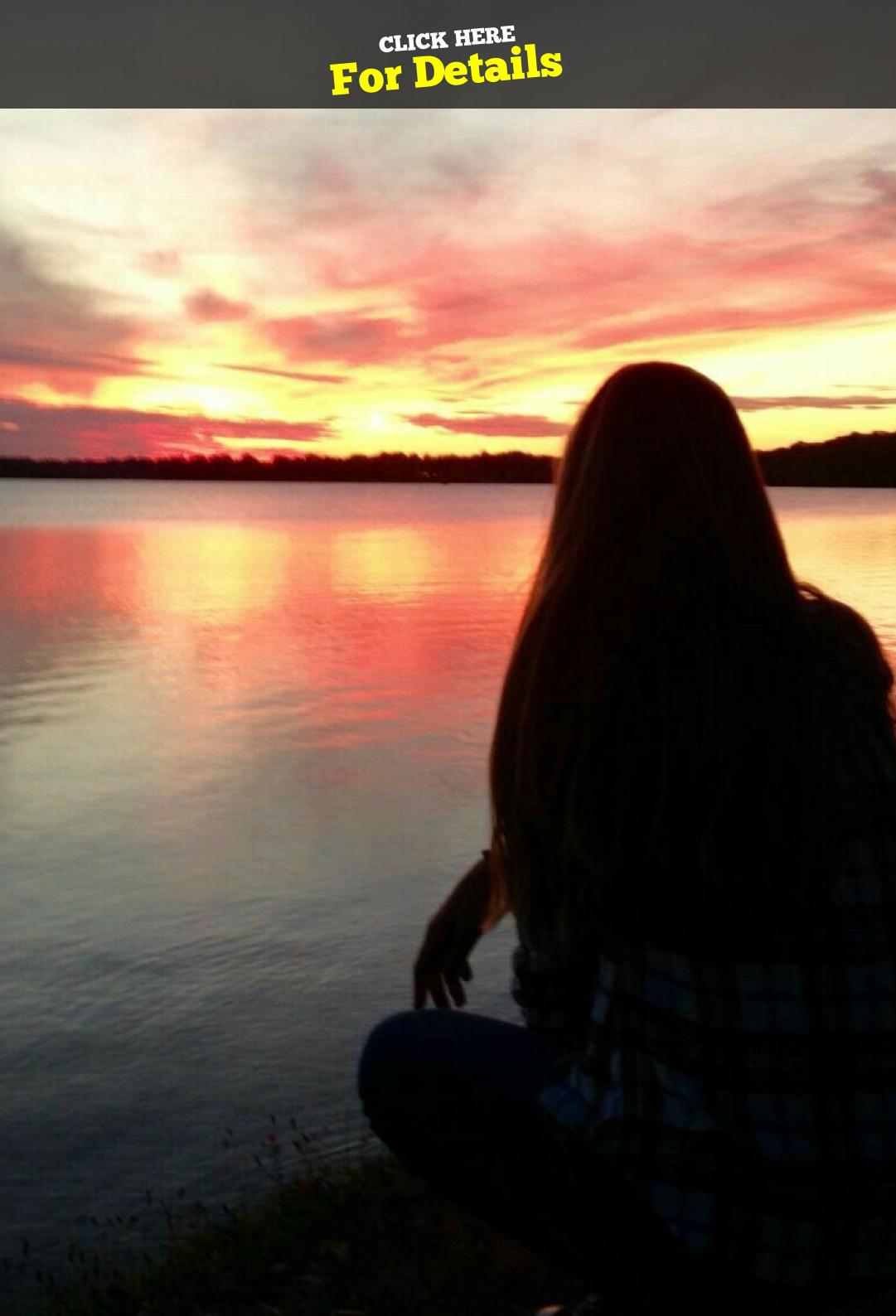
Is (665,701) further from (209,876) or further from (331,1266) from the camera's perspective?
(209,876)

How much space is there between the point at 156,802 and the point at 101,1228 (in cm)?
501

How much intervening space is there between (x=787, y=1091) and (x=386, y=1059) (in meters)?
0.82

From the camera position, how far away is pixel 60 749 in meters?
10.0

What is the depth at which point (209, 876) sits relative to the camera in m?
6.81

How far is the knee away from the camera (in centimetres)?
229

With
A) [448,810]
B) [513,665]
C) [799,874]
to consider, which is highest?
[513,665]

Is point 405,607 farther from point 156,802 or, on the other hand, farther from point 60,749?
point 156,802

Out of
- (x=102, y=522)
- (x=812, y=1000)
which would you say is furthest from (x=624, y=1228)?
(x=102, y=522)

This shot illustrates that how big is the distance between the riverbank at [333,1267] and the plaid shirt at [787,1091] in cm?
116

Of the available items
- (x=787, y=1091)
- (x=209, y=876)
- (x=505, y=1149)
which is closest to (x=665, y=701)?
(x=787, y=1091)

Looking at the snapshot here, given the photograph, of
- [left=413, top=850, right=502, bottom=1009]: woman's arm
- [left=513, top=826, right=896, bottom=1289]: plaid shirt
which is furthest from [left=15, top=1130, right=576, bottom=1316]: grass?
[left=513, top=826, right=896, bottom=1289]: plaid shirt

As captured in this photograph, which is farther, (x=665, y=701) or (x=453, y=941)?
(x=453, y=941)

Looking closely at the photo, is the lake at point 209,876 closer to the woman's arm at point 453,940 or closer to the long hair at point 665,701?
the woman's arm at point 453,940

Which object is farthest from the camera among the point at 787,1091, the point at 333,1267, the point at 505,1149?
the point at 333,1267
